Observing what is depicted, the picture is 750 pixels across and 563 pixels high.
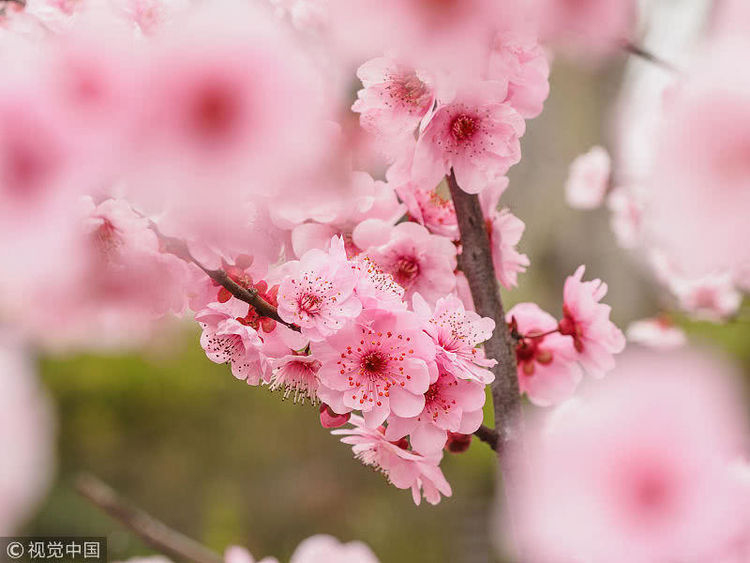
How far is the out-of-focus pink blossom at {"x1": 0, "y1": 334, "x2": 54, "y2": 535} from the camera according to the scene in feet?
0.62

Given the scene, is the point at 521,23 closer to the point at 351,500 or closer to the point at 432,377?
the point at 432,377

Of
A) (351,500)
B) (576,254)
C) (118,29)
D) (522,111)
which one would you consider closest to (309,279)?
(522,111)

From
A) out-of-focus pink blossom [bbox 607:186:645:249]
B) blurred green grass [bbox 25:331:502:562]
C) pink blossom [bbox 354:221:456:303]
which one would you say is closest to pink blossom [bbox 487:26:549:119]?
pink blossom [bbox 354:221:456:303]

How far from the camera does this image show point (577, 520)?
235 millimetres

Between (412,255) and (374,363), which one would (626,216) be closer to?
(412,255)

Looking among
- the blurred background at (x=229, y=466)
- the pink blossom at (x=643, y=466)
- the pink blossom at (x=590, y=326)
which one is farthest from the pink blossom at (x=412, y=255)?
the blurred background at (x=229, y=466)

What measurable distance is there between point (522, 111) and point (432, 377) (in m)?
0.24

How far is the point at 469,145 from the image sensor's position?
2.00 ft

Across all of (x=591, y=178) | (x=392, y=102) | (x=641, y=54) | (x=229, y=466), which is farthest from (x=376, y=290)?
(x=229, y=466)

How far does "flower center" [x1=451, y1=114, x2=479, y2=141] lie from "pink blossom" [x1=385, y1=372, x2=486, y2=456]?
193mm

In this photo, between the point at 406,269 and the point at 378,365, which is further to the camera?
the point at 406,269

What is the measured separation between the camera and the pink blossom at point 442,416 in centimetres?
57

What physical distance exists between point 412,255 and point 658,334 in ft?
3.80

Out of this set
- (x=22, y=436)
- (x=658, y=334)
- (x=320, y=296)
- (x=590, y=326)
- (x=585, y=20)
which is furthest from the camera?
(x=658, y=334)
